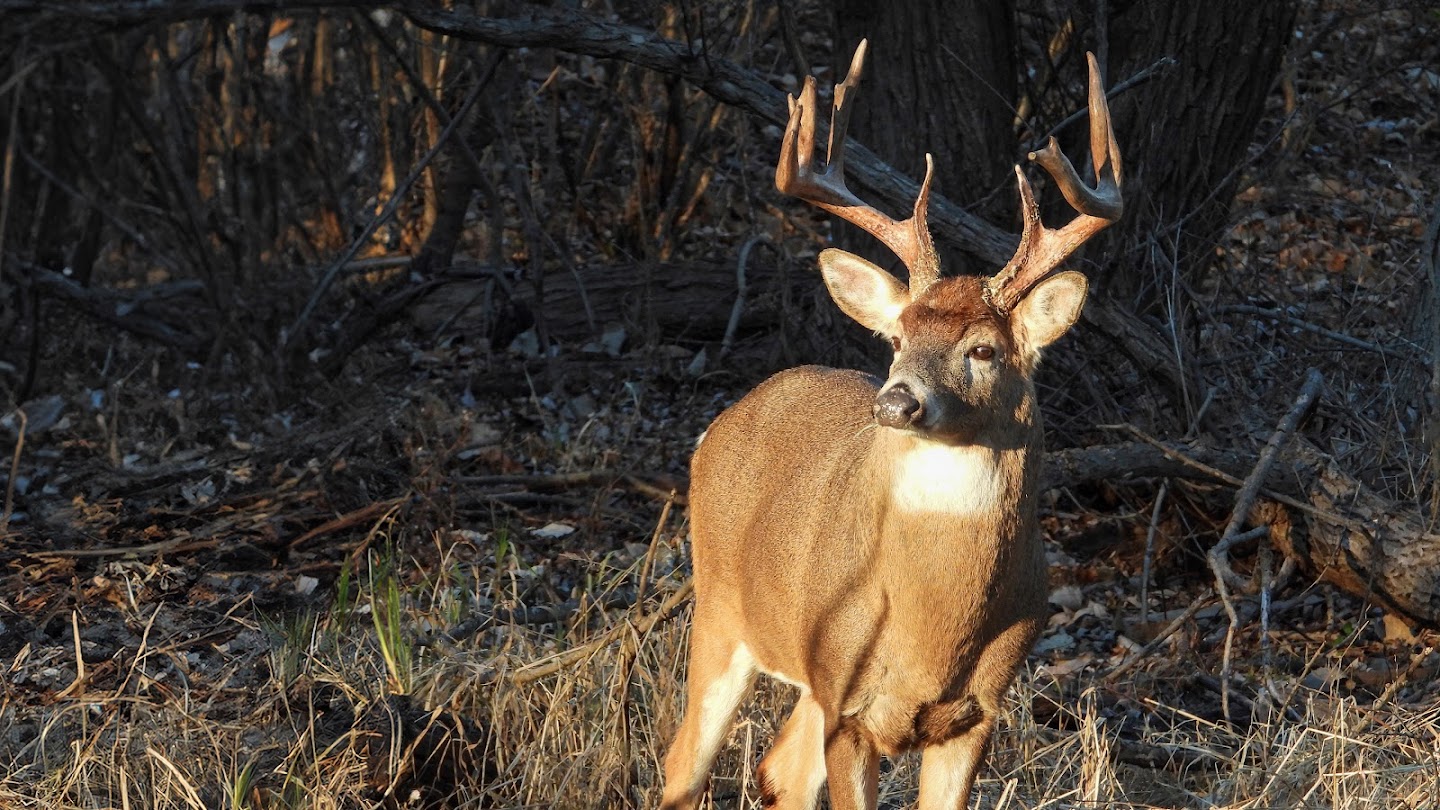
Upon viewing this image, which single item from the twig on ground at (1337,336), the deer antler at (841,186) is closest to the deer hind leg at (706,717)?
the deer antler at (841,186)

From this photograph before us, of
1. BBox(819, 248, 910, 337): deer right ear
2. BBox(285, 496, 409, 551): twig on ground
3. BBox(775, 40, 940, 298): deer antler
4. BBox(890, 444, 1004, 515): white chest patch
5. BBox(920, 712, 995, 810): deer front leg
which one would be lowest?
BBox(285, 496, 409, 551): twig on ground

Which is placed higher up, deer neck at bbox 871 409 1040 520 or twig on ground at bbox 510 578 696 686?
deer neck at bbox 871 409 1040 520

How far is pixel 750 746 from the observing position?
17.0 feet

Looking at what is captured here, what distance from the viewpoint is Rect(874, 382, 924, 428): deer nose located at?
3738 mm

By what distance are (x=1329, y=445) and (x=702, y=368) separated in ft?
11.7

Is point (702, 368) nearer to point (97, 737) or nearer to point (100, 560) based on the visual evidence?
point (100, 560)

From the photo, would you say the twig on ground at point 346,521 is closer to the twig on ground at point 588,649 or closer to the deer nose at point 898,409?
the twig on ground at point 588,649

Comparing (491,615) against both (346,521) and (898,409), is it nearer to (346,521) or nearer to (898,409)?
(346,521)

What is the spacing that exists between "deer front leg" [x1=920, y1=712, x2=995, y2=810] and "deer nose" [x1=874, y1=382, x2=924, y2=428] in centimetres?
84

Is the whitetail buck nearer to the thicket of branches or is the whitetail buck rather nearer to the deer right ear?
the deer right ear

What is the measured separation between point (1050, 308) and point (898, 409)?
563 millimetres

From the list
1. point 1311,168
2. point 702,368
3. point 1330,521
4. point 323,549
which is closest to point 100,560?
point 323,549

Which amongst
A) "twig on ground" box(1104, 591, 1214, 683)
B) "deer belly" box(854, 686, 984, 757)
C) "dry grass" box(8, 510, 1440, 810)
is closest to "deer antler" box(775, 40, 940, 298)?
"deer belly" box(854, 686, 984, 757)

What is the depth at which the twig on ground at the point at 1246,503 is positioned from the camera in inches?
214
